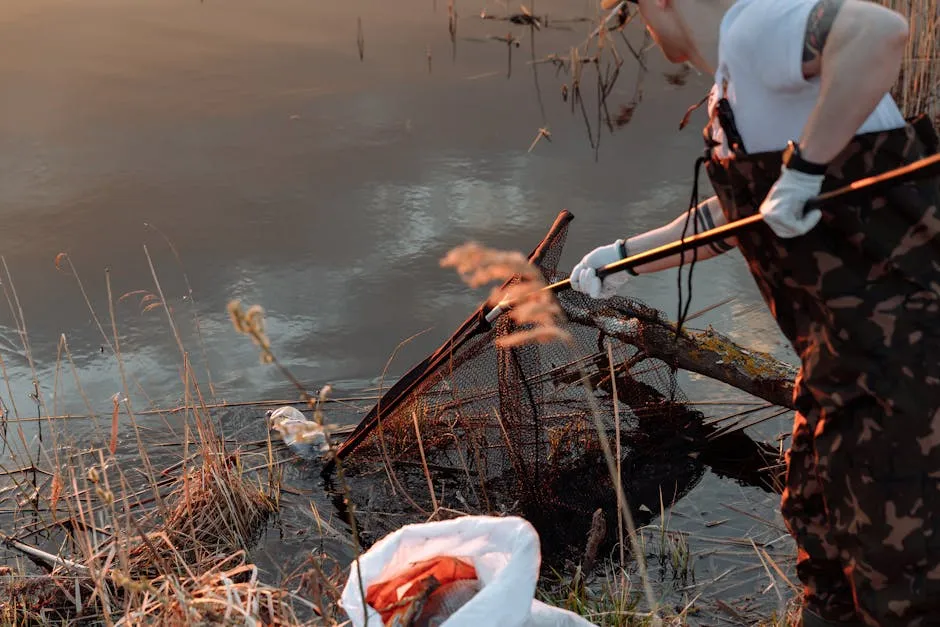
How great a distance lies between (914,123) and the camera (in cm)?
204

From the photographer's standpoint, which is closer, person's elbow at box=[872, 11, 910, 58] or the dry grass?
person's elbow at box=[872, 11, 910, 58]

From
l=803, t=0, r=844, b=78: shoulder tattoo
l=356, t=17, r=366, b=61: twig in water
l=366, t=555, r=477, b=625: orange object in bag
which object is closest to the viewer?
l=803, t=0, r=844, b=78: shoulder tattoo

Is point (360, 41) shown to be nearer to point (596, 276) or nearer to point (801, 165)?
point (596, 276)

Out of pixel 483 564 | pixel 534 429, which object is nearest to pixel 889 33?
pixel 483 564

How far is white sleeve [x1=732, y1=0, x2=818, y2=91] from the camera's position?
6.17 feet

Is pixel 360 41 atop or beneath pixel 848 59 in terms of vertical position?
beneath

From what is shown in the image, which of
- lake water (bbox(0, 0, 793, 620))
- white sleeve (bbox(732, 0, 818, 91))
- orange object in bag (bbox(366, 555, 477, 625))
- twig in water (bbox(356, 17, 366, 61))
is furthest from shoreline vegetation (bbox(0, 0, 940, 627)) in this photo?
twig in water (bbox(356, 17, 366, 61))

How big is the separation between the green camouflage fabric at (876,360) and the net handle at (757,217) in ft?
0.17

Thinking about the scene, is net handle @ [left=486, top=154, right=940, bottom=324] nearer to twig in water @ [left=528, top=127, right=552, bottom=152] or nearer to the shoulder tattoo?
the shoulder tattoo

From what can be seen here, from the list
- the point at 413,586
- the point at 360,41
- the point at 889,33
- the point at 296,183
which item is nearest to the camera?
the point at 889,33

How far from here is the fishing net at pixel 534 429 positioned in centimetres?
346

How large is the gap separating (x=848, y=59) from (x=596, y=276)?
1.06 meters

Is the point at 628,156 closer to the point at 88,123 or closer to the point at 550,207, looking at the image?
the point at 550,207

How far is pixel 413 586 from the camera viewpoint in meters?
2.41
